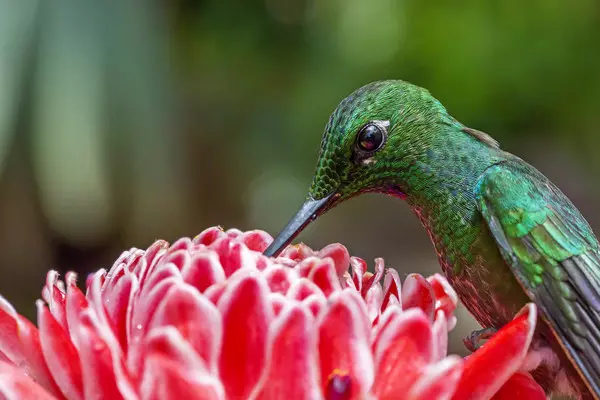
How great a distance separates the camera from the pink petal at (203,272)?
2.37ft

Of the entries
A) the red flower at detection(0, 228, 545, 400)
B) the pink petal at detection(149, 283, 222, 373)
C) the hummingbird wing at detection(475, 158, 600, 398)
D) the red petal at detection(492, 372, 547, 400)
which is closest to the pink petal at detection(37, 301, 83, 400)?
the red flower at detection(0, 228, 545, 400)

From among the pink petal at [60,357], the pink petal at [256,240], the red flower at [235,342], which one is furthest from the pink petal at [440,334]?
the pink petal at [60,357]

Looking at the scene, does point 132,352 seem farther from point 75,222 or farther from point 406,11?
point 406,11

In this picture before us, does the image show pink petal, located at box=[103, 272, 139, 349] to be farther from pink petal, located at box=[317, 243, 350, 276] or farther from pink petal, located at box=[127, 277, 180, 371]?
pink petal, located at box=[317, 243, 350, 276]

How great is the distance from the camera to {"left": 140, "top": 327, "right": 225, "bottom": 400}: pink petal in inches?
24.6

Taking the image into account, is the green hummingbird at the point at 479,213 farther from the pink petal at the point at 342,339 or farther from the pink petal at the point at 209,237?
the pink petal at the point at 342,339

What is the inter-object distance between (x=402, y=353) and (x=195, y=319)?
21 cm

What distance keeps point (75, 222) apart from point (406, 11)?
223 cm

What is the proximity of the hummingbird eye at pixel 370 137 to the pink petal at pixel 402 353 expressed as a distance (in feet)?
1.35

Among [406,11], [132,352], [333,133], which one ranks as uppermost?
[406,11]

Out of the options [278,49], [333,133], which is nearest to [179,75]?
[278,49]

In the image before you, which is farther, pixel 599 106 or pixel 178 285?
pixel 599 106

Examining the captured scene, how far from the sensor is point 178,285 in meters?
0.67

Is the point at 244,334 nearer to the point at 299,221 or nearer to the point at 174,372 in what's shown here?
the point at 174,372
